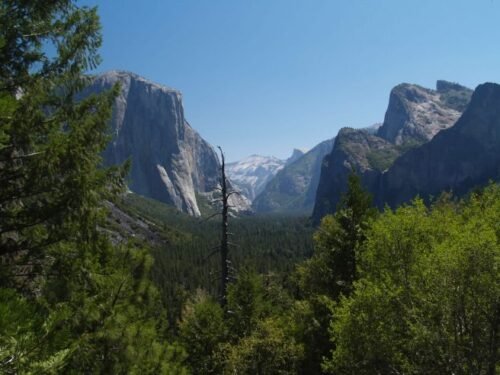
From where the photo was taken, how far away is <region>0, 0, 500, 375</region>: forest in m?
8.27

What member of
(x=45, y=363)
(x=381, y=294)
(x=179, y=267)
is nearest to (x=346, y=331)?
(x=381, y=294)

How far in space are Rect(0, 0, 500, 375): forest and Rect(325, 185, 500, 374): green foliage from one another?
5 cm

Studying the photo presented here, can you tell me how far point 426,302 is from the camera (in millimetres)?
13742

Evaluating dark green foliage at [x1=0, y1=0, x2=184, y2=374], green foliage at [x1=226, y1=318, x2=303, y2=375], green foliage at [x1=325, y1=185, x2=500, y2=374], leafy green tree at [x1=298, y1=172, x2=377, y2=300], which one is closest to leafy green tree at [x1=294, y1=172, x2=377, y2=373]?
leafy green tree at [x1=298, y1=172, x2=377, y2=300]

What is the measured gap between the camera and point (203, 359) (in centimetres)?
2320

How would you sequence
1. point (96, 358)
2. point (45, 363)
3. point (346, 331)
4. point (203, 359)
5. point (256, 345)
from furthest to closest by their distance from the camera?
point (203, 359) < point (256, 345) < point (346, 331) < point (96, 358) < point (45, 363)

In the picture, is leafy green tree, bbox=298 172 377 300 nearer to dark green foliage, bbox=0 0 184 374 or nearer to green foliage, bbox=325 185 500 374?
green foliage, bbox=325 185 500 374

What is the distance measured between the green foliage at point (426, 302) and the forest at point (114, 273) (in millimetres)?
50

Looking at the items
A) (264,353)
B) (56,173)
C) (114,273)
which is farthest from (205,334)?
(56,173)

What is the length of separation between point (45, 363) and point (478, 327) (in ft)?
46.4

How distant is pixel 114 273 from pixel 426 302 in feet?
32.5

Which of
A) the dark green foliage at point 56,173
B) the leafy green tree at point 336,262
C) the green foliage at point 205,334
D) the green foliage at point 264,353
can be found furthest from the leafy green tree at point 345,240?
the dark green foliage at point 56,173

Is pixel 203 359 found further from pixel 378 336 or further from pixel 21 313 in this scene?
pixel 21 313

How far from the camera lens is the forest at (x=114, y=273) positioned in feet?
27.1
